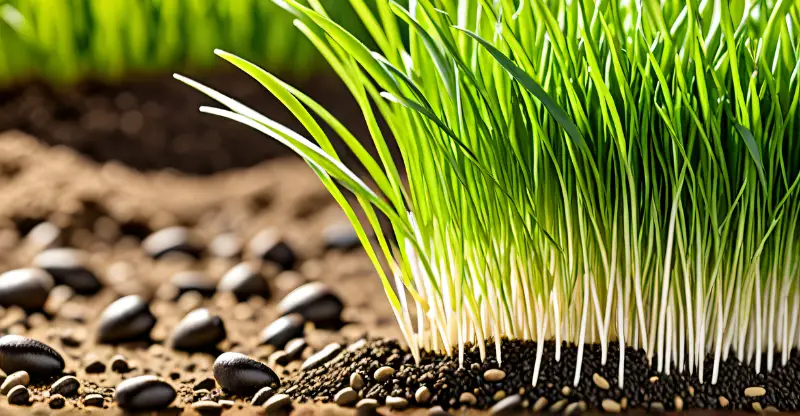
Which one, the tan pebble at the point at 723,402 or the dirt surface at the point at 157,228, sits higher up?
the dirt surface at the point at 157,228

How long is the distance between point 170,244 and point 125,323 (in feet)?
2.55

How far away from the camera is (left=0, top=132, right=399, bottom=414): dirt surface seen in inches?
75.2

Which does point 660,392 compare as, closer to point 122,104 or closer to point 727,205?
point 727,205

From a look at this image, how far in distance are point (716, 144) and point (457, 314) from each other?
0.56 meters

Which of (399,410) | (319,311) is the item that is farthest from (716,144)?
(319,311)

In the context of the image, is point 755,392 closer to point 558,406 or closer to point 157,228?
point 558,406

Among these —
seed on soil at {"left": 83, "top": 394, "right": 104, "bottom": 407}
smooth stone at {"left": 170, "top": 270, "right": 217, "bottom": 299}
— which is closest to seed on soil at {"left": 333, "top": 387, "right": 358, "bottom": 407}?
seed on soil at {"left": 83, "top": 394, "right": 104, "bottom": 407}

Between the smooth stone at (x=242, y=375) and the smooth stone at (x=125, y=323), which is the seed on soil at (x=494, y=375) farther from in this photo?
the smooth stone at (x=125, y=323)

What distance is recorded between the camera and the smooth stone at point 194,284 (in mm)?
2361

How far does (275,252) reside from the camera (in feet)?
8.58

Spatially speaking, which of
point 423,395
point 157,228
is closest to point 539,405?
point 423,395

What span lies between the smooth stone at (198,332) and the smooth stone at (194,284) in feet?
1.42

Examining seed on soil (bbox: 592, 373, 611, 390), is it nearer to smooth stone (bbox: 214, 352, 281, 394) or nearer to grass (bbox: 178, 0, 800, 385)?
grass (bbox: 178, 0, 800, 385)

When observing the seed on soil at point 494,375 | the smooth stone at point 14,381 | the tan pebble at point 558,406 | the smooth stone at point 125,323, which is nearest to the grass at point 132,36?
the smooth stone at point 125,323
